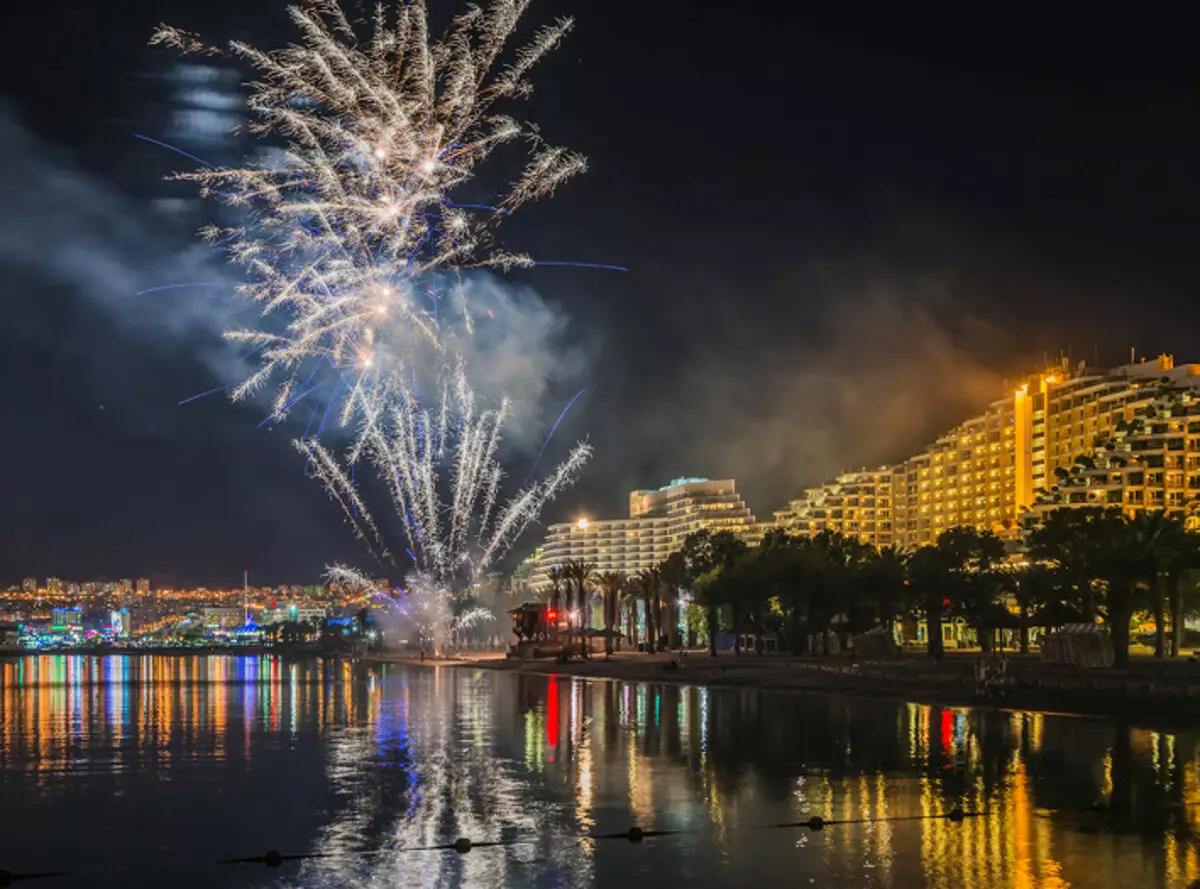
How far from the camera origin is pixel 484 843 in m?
19.2

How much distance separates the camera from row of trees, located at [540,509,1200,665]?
65.9 m

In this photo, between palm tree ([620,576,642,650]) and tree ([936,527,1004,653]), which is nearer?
tree ([936,527,1004,653])

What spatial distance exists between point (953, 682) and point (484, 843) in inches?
1495

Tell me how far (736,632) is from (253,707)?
48.3 meters

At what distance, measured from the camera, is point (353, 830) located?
20.8m

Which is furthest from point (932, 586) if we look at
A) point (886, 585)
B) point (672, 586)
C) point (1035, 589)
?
point (672, 586)

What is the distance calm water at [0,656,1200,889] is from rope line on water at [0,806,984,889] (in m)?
0.19

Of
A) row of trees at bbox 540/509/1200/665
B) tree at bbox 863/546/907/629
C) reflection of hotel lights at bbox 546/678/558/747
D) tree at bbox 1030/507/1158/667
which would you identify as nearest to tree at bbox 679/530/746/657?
row of trees at bbox 540/509/1200/665

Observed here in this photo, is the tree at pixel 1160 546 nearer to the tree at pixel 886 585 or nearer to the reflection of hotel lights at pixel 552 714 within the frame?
the tree at pixel 886 585

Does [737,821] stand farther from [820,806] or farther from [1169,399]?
[1169,399]

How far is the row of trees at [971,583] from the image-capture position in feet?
216

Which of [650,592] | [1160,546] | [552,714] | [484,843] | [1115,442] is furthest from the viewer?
[1115,442]

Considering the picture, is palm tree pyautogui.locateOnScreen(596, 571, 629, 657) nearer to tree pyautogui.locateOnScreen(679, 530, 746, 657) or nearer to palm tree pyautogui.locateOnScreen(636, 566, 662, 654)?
palm tree pyautogui.locateOnScreen(636, 566, 662, 654)

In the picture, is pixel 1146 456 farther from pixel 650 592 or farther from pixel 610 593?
pixel 610 593
